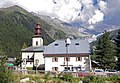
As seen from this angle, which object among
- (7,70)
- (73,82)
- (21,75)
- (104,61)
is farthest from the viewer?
(104,61)

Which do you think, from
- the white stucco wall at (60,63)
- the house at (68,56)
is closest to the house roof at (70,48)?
the house at (68,56)

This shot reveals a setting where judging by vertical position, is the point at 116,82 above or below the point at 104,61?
below

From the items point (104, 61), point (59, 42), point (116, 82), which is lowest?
point (116, 82)

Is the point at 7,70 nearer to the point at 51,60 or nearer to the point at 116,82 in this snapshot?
the point at 116,82

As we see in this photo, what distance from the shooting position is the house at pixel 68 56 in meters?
79.1

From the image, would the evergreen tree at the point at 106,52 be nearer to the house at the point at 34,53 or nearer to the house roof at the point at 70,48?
the house roof at the point at 70,48

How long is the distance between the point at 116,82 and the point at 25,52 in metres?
64.8

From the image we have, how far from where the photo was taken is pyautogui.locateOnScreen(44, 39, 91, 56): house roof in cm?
8012

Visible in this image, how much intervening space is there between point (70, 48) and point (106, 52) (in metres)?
15.5

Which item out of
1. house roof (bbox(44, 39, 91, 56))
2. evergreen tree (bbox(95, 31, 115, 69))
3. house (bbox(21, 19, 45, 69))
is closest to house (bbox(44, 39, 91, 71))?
house roof (bbox(44, 39, 91, 56))

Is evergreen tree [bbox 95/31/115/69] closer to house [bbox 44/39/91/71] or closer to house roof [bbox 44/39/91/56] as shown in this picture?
house [bbox 44/39/91/71]

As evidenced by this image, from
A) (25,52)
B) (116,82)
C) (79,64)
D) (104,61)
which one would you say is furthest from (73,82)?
(25,52)

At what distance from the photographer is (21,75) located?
4500 centimetres

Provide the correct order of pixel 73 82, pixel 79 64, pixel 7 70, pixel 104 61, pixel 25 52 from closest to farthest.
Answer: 1. pixel 7 70
2. pixel 73 82
3. pixel 104 61
4. pixel 79 64
5. pixel 25 52
